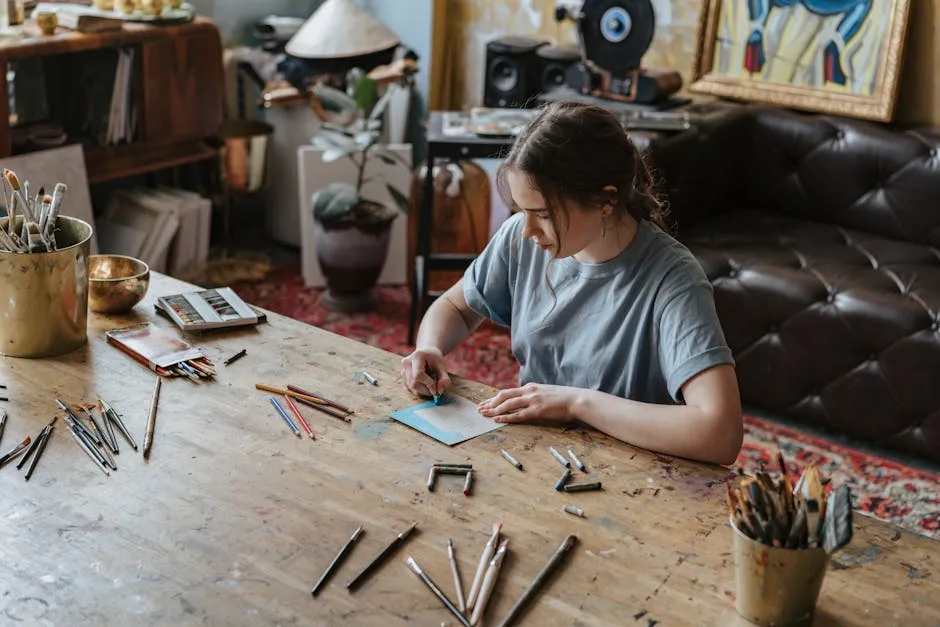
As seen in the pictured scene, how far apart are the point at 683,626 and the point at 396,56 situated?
11.6ft

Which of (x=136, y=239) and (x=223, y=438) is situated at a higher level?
(x=223, y=438)

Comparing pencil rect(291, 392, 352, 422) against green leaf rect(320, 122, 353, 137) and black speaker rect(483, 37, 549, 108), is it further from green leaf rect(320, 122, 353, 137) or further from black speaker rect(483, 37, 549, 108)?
black speaker rect(483, 37, 549, 108)

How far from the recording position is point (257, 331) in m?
2.05

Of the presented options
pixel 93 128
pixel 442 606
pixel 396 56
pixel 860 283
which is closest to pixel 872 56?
pixel 860 283

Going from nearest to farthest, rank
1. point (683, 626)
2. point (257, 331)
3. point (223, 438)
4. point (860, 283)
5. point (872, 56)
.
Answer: point (683, 626), point (223, 438), point (257, 331), point (860, 283), point (872, 56)

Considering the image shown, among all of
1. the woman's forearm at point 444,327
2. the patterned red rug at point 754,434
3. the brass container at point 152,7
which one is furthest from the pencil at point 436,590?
the brass container at point 152,7

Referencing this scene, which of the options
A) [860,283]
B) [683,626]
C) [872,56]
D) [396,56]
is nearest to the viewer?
[683,626]

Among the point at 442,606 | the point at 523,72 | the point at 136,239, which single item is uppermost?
the point at 523,72

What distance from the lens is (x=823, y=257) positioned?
11.1ft

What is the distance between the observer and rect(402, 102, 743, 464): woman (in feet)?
5.61

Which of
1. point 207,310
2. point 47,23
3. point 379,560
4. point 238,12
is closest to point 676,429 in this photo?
point 379,560

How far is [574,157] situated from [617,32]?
2.15 metres

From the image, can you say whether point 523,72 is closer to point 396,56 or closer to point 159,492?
point 396,56

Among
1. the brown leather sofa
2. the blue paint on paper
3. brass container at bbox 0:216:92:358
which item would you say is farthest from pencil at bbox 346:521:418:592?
the brown leather sofa
